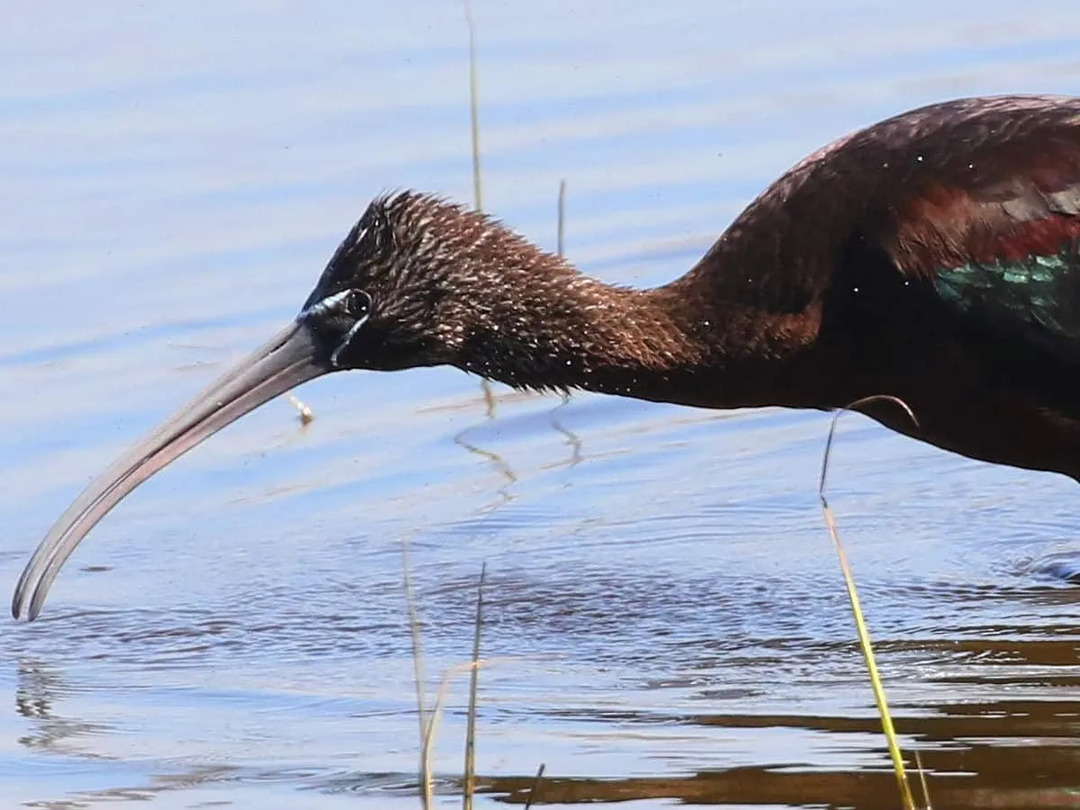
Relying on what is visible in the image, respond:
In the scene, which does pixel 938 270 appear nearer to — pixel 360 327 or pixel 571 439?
pixel 360 327

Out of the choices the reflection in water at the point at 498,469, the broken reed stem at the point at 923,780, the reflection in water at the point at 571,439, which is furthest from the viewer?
the reflection in water at the point at 571,439

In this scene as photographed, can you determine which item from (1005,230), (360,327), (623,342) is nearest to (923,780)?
(623,342)

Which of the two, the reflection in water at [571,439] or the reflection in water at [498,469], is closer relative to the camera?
the reflection in water at [498,469]

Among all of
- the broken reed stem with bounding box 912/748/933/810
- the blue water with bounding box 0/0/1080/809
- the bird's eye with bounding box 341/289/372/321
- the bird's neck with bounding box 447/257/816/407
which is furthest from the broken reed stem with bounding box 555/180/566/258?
the broken reed stem with bounding box 912/748/933/810

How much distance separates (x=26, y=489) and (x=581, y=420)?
5.62ft

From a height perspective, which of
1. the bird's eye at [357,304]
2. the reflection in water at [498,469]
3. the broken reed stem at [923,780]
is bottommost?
the broken reed stem at [923,780]

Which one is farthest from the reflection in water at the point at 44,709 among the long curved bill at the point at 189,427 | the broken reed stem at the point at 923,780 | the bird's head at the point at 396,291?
the broken reed stem at the point at 923,780

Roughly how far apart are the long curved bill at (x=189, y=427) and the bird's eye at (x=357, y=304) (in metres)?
0.10

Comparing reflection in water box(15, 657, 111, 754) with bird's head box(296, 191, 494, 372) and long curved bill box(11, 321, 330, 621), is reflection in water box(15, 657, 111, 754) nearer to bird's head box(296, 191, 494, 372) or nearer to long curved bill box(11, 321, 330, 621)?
long curved bill box(11, 321, 330, 621)

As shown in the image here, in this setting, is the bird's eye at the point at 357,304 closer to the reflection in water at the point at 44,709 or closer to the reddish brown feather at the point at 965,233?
the reflection in water at the point at 44,709

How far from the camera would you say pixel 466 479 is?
8.56 meters

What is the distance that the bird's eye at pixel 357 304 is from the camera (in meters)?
7.16

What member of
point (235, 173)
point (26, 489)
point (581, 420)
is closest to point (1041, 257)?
point (581, 420)

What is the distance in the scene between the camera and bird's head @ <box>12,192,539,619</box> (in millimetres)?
7141
